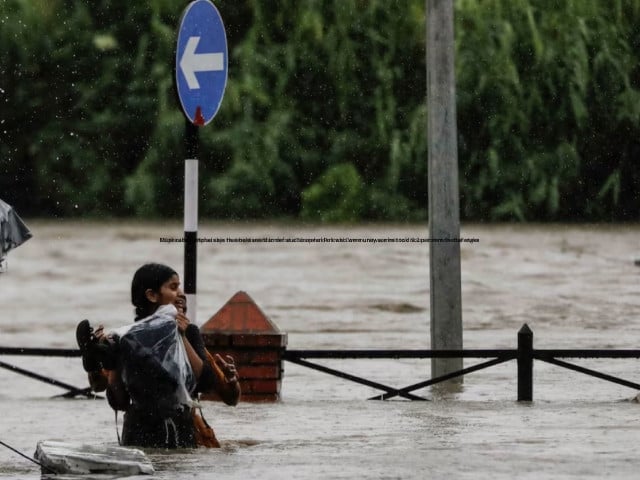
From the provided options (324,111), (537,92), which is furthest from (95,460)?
(324,111)

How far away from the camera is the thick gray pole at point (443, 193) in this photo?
15164 mm

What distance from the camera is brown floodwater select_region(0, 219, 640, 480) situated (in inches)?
380

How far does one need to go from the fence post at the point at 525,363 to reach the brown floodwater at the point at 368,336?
0.92 ft

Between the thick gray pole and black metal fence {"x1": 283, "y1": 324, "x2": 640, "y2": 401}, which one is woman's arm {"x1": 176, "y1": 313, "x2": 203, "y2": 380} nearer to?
black metal fence {"x1": 283, "y1": 324, "x2": 640, "y2": 401}

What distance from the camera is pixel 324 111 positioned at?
1706 inches

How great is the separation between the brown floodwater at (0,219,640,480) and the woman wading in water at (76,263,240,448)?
0.20 meters

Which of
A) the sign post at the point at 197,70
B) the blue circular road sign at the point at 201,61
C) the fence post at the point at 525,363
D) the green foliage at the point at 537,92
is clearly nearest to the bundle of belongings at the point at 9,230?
the sign post at the point at 197,70

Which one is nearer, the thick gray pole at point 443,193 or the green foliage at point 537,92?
the thick gray pole at point 443,193

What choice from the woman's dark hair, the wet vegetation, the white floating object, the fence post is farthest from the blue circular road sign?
the wet vegetation

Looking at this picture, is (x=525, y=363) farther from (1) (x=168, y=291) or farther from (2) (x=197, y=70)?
(1) (x=168, y=291)

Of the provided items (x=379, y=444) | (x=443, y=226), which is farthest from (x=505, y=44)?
(x=379, y=444)

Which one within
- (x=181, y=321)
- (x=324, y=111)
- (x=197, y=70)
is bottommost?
(x=181, y=321)

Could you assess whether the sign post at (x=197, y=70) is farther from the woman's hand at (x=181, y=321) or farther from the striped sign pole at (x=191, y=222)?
the woman's hand at (x=181, y=321)

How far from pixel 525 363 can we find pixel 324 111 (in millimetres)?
29825
